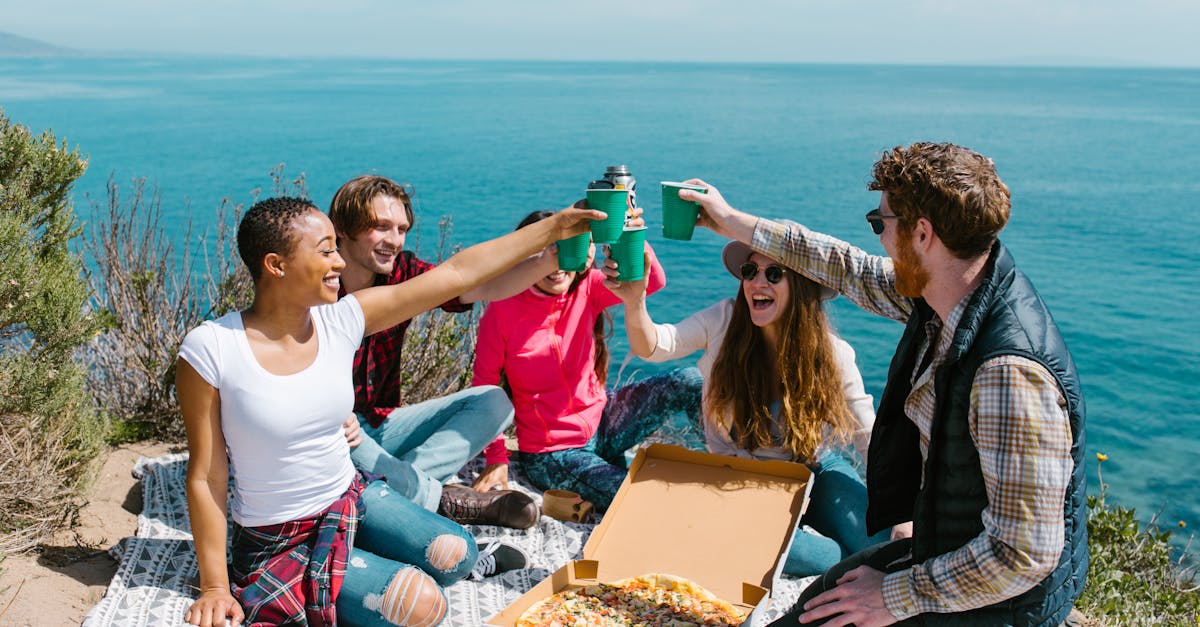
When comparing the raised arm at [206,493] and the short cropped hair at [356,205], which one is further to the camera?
the short cropped hair at [356,205]

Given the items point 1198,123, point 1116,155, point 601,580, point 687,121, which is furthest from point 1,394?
point 1198,123

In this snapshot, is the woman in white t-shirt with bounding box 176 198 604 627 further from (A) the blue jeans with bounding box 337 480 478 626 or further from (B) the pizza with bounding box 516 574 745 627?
(B) the pizza with bounding box 516 574 745 627

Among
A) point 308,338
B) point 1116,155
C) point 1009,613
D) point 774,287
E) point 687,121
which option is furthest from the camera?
point 687,121

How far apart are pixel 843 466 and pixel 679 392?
0.95 m

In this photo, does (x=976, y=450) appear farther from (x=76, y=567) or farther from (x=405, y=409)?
(x=76, y=567)

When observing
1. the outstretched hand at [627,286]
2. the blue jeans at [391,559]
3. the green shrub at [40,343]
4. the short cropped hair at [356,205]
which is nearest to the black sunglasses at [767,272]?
the outstretched hand at [627,286]

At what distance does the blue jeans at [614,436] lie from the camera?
4547mm

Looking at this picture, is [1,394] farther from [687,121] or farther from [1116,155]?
[687,121]

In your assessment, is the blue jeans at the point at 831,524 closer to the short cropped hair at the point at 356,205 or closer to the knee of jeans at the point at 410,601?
the knee of jeans at the point at 410,601

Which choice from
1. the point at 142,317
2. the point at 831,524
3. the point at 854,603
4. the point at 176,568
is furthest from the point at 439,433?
the point at 142,317

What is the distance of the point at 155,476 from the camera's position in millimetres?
4570

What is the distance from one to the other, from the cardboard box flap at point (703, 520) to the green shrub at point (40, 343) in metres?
2.44

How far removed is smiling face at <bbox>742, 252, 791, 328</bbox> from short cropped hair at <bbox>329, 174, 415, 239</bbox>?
1.54 m

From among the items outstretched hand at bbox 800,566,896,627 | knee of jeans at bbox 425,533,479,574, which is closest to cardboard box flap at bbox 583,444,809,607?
outstretched hand at bbox 800,566,896,627
